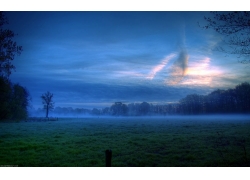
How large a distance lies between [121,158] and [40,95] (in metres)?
7.54

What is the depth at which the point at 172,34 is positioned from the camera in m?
11.0

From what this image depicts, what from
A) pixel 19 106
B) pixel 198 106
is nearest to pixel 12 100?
pixel 19 106

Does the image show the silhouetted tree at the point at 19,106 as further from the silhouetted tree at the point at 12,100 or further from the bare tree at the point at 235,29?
the bare tree at the point at 235,29

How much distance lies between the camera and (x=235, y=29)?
878 centimetres

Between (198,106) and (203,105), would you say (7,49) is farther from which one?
(203,105)

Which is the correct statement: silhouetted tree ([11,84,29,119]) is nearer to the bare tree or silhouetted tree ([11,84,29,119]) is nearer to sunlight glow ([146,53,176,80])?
sunlight glow ([146,53,176,80])

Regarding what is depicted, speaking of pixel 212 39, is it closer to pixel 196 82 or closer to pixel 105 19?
pixel 196 82

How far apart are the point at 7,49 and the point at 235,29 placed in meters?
12.4

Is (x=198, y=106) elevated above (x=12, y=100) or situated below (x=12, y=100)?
below

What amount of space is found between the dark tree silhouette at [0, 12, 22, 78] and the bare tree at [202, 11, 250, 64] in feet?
34.8

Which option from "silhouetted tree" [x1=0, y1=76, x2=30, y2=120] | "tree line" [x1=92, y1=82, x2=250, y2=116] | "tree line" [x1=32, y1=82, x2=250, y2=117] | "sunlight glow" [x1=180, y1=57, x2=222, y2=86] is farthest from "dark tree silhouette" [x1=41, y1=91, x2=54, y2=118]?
"sunlight glow" [x1=180, y1=57, x2=222, y2=86]

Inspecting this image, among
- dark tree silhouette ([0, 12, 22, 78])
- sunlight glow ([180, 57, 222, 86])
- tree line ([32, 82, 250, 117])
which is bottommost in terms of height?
tree line ([32, 82, 250, 117])

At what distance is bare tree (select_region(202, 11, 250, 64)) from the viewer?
873cm
